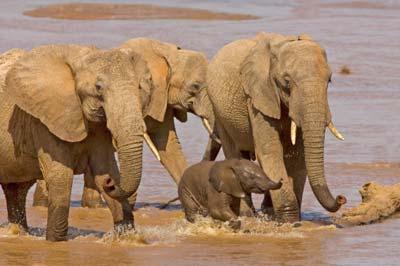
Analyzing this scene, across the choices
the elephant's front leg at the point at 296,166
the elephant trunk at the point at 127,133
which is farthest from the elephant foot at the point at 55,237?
the elephant's front leg at the point at 296,166

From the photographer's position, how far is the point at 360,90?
82.2 ft

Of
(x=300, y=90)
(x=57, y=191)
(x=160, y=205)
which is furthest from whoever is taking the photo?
(x=160, y=205)

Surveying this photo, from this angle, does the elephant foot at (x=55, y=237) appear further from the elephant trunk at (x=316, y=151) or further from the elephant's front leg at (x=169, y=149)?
the elephant's front leg at (x=169, y=149)

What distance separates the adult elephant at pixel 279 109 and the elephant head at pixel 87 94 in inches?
71.0

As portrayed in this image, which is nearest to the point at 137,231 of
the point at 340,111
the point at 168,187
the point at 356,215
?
the point at 356,215

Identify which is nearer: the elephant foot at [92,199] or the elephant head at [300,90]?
the elephant head at [300,90]

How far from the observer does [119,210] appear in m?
12.3

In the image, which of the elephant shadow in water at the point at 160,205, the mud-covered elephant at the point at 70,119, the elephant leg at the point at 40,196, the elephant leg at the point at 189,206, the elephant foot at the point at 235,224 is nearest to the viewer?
the mud-covered elephant at the point at 70,119

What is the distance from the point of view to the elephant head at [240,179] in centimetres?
1344

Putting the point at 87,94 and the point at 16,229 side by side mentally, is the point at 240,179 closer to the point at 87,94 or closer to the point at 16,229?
the point at 16,229

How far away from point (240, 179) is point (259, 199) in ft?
7.89

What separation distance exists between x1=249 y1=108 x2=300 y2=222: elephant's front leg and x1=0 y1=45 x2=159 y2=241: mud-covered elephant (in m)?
1.86

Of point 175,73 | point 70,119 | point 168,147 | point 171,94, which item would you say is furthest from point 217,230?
point 175,73

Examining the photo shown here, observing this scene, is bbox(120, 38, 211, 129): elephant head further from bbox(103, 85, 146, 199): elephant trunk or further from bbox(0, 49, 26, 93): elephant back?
bbox(103, 85, 146, 199): elephant trunk
